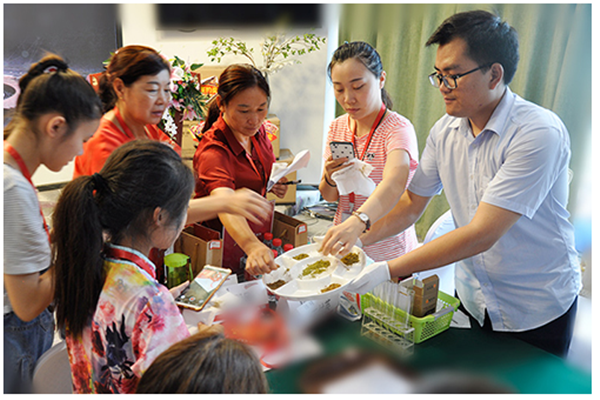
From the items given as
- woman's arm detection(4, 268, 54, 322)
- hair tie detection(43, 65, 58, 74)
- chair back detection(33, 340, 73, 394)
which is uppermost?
hair tie detection(43, 65, 58, 74)

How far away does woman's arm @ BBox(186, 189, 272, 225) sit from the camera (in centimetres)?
147

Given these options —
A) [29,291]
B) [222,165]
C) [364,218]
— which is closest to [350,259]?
[364,218]

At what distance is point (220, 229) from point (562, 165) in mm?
1275

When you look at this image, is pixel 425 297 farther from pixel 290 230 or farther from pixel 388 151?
pixel 388 151

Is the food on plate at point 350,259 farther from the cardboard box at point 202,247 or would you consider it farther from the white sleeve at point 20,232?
the white sleeve at point 20,232

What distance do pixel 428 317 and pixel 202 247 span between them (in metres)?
0.81

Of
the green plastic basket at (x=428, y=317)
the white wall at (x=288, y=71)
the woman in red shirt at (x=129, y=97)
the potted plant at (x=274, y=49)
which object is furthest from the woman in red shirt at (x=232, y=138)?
the white wall at (x=288, y=71)

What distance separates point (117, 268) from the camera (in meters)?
1.01

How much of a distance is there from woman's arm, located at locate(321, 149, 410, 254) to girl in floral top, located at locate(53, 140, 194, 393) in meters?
0.68

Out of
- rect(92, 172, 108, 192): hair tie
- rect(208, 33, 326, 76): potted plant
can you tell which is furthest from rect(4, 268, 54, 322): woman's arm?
rect(208, 33, 326, 76): potted plant

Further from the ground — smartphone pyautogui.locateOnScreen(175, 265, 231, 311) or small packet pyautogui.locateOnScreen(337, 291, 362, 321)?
smartphone pyautogui.locateOnScreen(175, 265, 231, 311)

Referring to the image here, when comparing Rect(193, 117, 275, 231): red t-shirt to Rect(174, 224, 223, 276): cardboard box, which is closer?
Rect(174, 224, 223, 276): cardboard box

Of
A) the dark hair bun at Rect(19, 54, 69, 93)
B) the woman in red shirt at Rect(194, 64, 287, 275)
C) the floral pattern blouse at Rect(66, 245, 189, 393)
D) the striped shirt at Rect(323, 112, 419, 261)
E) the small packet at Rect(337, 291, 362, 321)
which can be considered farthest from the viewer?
the striped shirt at Rect(323, 112, 419, 261)

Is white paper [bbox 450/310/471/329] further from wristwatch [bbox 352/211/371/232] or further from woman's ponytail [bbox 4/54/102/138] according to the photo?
woman's ponytail [bbox 4/54/102/138]
